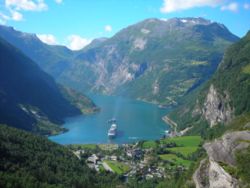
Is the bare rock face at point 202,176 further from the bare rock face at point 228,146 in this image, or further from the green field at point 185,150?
the green field at point 185,150

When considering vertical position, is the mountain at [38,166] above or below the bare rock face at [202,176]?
above

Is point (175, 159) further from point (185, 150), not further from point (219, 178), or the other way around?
point (219, 178)

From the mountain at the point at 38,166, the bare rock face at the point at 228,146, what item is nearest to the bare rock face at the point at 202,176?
the bare rock face at the point at 228,146

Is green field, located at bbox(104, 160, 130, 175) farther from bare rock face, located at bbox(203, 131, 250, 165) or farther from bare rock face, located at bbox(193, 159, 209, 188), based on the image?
bare rock face, located at bbox(203, 131, 250, 165)

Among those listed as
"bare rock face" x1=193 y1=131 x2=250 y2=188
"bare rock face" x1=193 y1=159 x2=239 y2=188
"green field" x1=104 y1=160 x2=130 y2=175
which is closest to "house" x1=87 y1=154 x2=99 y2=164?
"green field" x1=104 y1=160 x2=130 y2=175

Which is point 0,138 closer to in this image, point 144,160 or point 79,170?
point 79,170

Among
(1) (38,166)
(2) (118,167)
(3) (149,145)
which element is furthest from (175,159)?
(1) (38,166)
